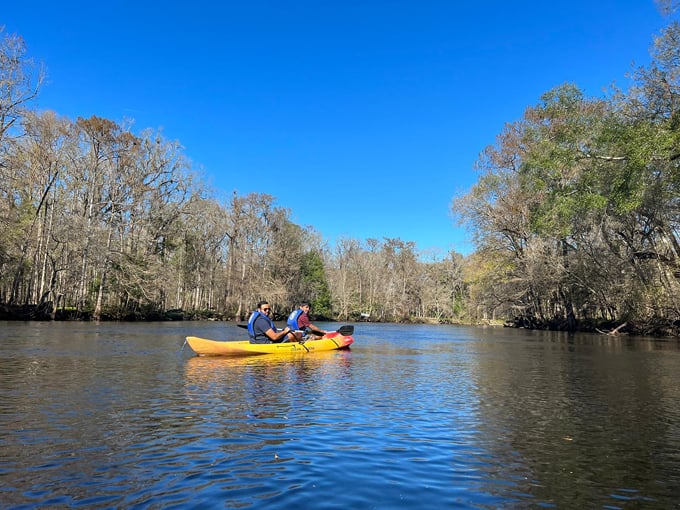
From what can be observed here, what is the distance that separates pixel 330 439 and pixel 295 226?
199ft

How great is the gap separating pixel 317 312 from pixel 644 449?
69216 mm

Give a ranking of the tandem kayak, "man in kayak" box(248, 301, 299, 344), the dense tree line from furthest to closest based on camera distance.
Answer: the dense tree line, "man in kayak" box(248, 301, 299, 344), the tandem kayak

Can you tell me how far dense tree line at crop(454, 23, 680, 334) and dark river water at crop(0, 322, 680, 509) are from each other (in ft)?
44.7

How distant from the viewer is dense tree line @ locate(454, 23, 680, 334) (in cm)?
2144

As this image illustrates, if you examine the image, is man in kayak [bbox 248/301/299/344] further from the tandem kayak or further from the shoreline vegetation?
the shoreline vegetation

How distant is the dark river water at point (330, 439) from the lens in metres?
4.60

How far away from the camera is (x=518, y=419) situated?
25.9 ft

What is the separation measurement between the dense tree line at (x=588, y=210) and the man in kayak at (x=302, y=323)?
1451cm

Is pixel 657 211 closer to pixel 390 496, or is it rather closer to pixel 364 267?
pixel 390 496

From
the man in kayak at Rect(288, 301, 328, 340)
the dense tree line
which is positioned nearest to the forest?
the dense tree line

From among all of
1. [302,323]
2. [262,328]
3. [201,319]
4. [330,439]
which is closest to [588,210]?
[302,323]

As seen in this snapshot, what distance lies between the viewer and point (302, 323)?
20.0 m

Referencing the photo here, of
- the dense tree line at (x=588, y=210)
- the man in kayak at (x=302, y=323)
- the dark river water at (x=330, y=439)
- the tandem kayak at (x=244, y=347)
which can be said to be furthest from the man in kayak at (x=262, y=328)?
the dense tree line at (x=588, y=210)

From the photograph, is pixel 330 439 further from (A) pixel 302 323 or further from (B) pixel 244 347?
(A) pixel 302 323
